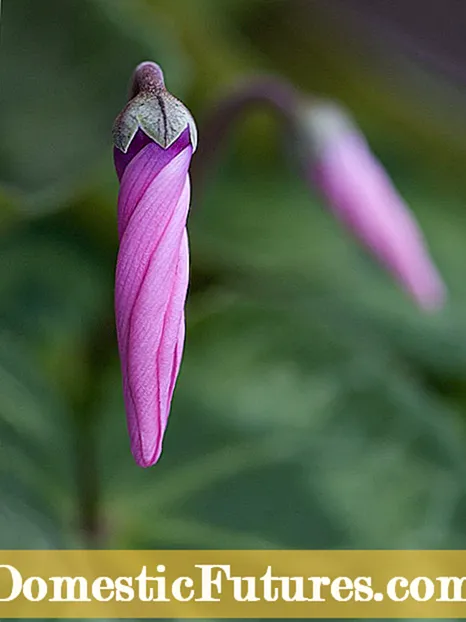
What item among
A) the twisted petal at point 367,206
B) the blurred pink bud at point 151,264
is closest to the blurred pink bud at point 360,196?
the twisted petal at point 367,206

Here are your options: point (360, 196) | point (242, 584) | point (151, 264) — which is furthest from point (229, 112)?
point (242, 584)

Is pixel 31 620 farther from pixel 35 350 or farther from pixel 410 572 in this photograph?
pixel 410 572

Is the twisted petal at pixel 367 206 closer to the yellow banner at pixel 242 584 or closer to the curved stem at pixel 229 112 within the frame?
the curved stem at pixel 229 112

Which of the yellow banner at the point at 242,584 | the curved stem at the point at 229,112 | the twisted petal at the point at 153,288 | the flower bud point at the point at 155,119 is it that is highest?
the curved stem at the point at 229,112

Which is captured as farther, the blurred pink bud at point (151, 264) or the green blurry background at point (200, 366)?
the green blurry background at point (200, 366)

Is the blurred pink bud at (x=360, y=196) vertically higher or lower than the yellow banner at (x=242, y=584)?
higher

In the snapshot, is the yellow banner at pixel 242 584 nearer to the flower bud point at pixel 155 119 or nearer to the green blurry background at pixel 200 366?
the green blurry background at pixel 200 366

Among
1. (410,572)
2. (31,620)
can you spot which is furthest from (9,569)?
(410,572)
